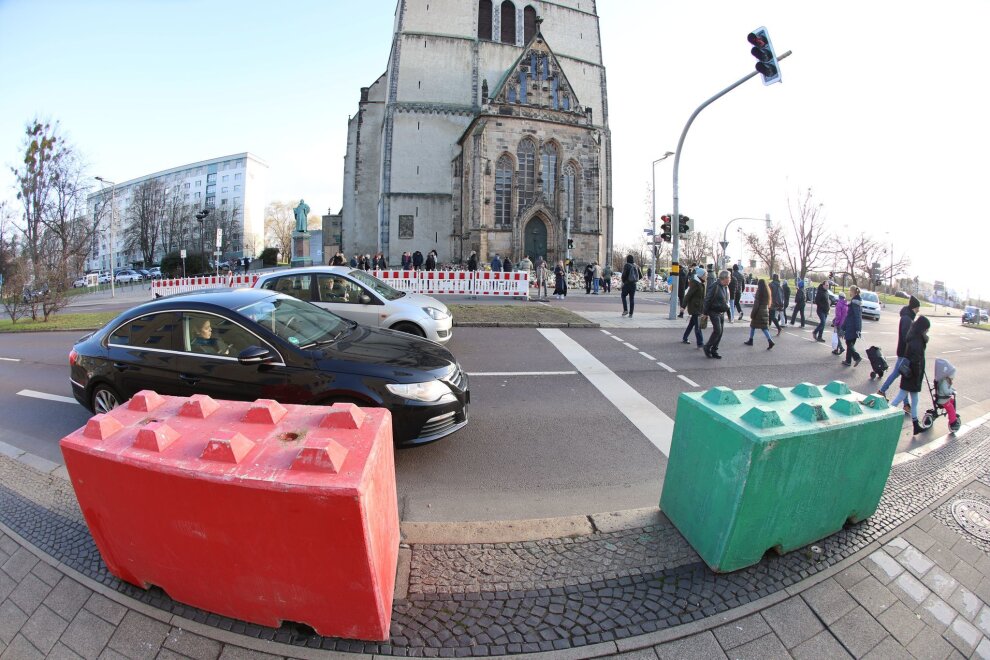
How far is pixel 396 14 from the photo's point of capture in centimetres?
4172

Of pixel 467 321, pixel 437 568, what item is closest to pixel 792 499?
pixel 437 568

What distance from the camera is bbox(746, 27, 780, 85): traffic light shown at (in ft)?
34.7

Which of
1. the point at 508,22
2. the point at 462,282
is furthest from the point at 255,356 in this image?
the point at 508,22

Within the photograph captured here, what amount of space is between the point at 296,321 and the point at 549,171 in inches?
1251

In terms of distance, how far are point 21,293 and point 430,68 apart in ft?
110

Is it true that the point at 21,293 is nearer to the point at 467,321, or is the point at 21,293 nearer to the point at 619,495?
the point at 467,321

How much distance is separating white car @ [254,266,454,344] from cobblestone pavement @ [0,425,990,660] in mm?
5104

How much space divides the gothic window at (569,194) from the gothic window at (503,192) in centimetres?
368

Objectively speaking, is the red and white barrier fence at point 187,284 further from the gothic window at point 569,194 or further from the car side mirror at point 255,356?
the gothic window at point 569,194

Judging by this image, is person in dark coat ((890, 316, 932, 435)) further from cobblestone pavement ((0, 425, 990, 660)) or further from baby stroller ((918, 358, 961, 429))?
cobblestone pavement ((0, 425, 990, 660))

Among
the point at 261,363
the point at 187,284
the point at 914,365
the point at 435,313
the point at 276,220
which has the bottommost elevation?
the point at 914,365

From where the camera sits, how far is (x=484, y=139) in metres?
32.7

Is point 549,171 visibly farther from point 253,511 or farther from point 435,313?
point 253,511

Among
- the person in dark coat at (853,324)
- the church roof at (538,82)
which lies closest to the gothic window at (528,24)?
the church roof at (538,82)
